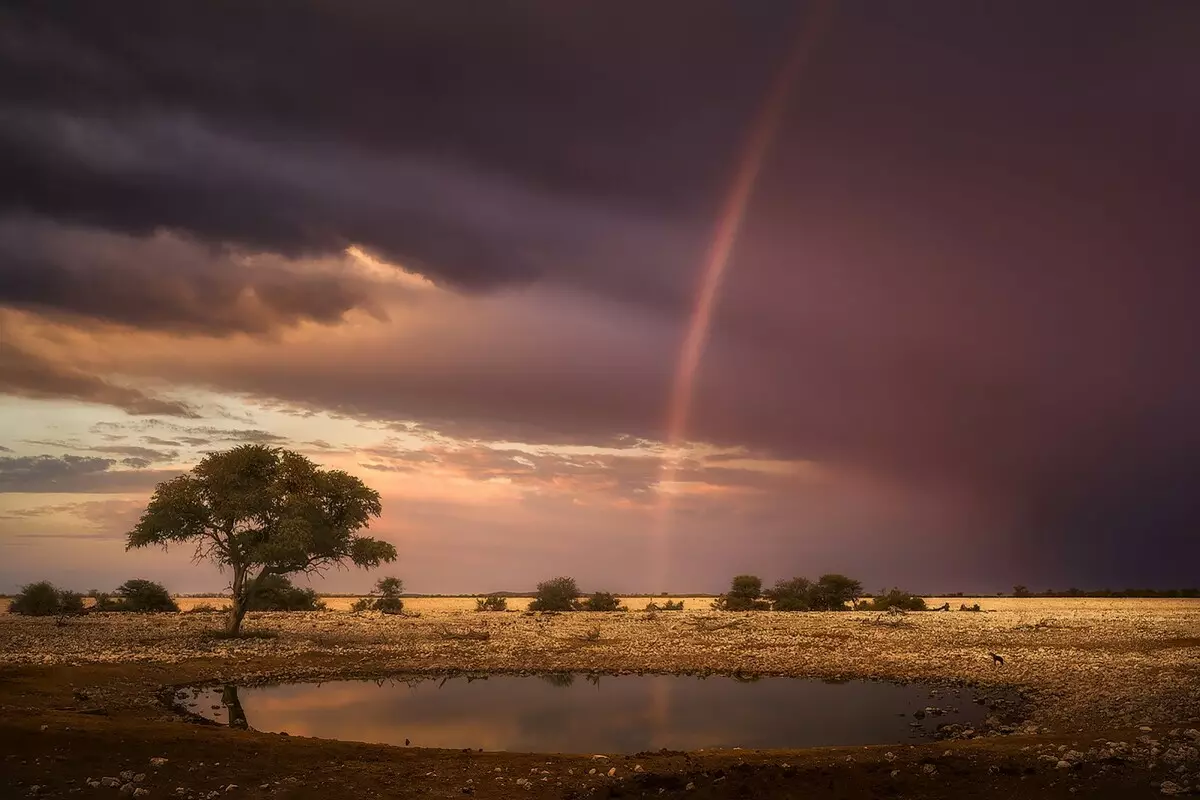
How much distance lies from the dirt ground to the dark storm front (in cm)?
200

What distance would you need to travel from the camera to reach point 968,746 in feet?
54.7

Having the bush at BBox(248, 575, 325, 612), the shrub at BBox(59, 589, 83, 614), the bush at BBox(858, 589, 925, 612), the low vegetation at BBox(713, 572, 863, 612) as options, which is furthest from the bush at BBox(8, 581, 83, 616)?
the bush at BBox(858, 589, 925, 612)

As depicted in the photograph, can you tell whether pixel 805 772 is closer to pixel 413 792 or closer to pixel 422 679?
pixel 413 792

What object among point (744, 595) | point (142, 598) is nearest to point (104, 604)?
point (142, 598)

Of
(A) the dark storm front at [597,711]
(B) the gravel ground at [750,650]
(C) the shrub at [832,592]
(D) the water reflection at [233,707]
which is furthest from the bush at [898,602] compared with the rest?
(D) the water reflection at [233,707]

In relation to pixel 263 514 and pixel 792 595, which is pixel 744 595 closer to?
pixel 792 595

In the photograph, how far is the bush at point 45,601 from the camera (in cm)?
5616

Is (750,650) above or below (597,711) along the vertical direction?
above

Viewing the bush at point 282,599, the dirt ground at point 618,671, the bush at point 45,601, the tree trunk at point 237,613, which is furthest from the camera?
the bush at point 282,599

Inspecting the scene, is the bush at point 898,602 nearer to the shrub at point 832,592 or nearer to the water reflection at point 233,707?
the shrub at point 832,592

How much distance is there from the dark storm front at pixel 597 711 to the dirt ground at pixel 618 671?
200 centimetres

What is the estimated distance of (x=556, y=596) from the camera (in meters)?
73.7

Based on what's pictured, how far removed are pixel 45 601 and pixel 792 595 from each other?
60.4 meters

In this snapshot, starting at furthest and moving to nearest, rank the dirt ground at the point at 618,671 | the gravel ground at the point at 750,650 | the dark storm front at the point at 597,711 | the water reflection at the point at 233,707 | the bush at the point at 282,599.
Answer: the bush at the point at 282,599 → the gravel ground at the point at 750,650 → the water reflection at the point at 233,707 → the dark storm front at the point at 597,711 → the dirt ground at the point at 618,671
